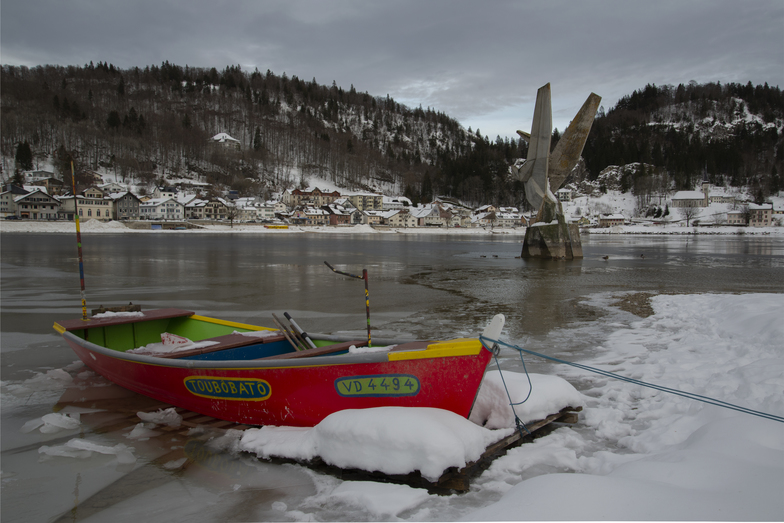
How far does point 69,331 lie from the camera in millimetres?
7023

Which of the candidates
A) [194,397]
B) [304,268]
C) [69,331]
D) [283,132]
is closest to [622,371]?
[194,397]

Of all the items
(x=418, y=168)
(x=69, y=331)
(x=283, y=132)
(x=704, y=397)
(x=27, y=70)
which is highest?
(x=27, y=70)

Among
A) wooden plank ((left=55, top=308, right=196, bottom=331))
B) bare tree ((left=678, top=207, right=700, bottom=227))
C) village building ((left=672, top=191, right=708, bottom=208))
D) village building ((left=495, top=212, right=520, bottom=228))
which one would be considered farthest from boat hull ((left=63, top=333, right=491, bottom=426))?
village building ((left=672, top=191, right=708, bottom=208))

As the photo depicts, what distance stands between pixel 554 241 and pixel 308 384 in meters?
26.9

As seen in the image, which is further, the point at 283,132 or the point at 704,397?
the point at 283,132

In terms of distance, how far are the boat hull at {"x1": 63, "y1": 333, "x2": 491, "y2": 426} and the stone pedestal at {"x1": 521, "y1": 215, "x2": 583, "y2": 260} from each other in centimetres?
2651

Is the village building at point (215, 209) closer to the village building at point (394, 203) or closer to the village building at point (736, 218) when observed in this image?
the village building at point (394, 203)

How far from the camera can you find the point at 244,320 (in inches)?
431

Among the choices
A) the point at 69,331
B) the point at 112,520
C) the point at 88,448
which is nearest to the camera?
the point at 112,520

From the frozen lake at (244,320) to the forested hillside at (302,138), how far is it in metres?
116

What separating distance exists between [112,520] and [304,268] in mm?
19935

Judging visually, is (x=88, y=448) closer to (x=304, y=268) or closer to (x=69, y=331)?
(x=69, y=331)

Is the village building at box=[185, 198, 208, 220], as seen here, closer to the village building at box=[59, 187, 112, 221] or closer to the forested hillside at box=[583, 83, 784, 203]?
the village building at box=[59, 187, 112, 221]

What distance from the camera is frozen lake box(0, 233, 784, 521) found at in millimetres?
3748
